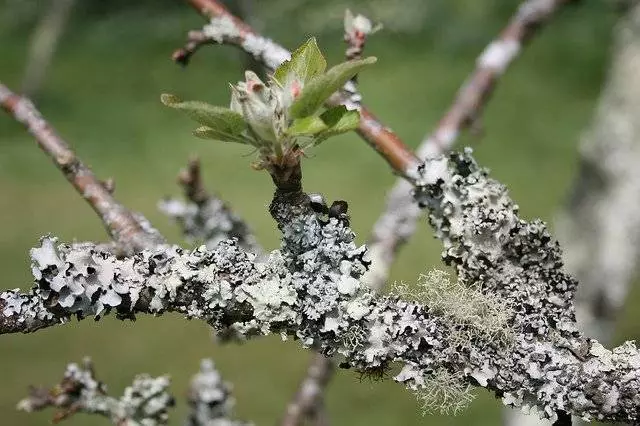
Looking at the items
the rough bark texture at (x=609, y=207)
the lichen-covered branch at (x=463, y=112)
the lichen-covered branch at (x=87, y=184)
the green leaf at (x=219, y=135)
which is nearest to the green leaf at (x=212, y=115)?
the green leaf at (x=219, y=135)

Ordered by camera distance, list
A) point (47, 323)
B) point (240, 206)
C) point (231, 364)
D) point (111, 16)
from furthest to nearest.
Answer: point (111, 16) → point (240, 206) → point (231, 364) → point (47, 323)

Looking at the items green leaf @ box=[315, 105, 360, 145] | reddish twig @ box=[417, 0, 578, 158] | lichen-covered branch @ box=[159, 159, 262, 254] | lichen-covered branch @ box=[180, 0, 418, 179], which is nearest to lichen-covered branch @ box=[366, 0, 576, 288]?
reddish twig @ box=[417, 0, 578, 158]

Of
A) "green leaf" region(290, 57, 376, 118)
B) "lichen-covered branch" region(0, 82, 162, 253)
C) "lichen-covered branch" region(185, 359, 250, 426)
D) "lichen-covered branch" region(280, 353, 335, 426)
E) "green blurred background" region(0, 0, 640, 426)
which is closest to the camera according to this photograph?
"green leaf" region(290, 57, 376, 118)

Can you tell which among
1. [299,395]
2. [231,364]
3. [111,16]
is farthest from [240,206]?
[111,16]

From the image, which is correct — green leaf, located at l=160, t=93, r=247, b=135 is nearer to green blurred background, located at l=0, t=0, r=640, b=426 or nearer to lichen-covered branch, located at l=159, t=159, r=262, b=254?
lichen-covered branch, located at l=159, t=159, r=262, b=254

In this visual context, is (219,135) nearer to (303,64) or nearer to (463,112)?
(303,64)

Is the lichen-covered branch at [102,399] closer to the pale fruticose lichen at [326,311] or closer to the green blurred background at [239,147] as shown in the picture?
the pale fruticose lichen at [326,311]

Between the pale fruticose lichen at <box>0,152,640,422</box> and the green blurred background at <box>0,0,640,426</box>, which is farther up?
the green blurred background at <box>0,0,640,426</box>

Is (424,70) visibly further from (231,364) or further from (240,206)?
(231,364)
